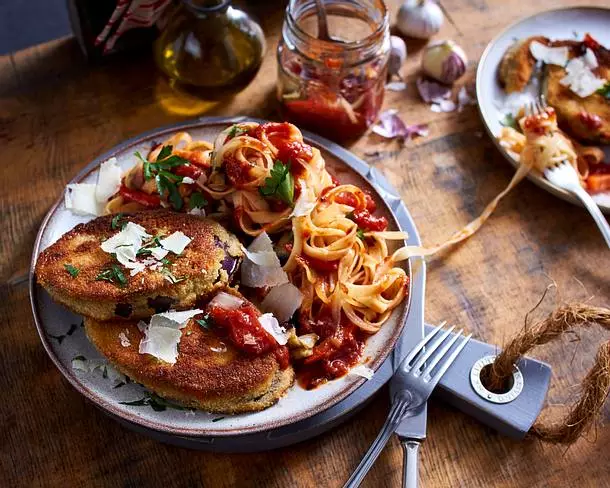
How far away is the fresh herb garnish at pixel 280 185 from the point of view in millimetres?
2996

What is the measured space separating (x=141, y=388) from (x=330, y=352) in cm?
71

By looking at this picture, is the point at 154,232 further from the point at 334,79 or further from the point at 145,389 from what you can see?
the point at 334,79

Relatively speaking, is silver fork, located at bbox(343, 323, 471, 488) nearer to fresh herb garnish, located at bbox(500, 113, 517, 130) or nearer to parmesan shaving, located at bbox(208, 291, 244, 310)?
parmesan shaving, located at bbox(208, 291, 244, 310)

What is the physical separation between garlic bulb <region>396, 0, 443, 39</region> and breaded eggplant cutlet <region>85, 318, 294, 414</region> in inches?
94.5

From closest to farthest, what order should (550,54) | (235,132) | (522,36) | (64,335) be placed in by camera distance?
(64,335), (235,132), (550,54), (522,36)

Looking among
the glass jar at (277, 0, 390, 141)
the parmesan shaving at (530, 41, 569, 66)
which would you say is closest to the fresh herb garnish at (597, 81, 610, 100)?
the parmesan shaving at (530, 41, 569, 66)

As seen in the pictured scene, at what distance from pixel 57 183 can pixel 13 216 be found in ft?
0.89

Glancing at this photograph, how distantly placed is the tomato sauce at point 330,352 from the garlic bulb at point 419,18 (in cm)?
210

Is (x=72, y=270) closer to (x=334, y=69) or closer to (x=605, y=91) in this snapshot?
(x=334, y=69)

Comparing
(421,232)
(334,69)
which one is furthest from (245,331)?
(334,69)

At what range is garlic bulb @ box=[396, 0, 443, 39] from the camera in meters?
4.30

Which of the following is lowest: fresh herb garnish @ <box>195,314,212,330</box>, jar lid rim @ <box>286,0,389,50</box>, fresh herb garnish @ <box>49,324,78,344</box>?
fresh herb garnish @ <box>49,324,78,344</box>

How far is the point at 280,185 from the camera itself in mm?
3000

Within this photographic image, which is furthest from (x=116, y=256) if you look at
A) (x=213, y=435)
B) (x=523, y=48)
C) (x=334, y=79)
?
(x=523, y=48)
